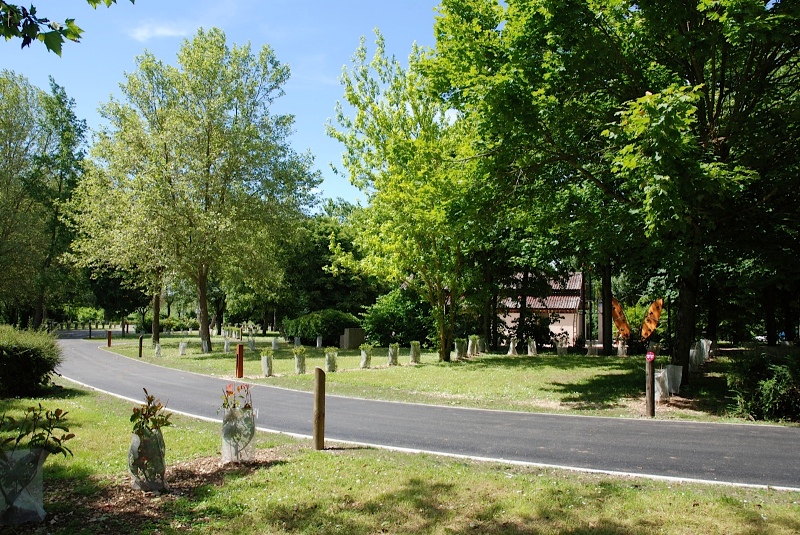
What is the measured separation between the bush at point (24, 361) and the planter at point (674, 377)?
15766 millimetres

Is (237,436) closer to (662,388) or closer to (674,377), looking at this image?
(662,388)

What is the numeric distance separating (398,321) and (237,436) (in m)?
24.8

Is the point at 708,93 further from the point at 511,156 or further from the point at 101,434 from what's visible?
the point at 101,434

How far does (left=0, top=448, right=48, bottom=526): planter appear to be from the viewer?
5301mm

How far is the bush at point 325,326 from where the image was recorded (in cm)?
3475

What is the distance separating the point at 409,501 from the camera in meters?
5.98

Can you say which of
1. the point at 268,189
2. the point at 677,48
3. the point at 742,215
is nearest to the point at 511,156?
the point at 677,48

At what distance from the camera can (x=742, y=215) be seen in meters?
13.7

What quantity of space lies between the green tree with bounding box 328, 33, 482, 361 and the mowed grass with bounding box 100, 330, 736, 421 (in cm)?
334

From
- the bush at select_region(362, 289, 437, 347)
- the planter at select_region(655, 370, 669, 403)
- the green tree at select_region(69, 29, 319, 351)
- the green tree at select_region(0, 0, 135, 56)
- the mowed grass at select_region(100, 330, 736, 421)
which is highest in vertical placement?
the green tree at select_region(69, 29, 319, 351)

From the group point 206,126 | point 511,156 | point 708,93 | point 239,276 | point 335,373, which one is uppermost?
point 206,126

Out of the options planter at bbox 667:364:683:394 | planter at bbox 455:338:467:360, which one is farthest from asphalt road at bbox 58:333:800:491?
planter at bbox 455:338:467:360

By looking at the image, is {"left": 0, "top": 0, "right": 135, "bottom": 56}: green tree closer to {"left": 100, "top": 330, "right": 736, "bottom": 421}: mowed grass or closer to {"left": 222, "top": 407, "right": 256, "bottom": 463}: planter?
{"left": 222, "top": 407, "right": 256, "bottom": 463}: planter

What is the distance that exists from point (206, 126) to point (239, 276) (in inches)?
327
